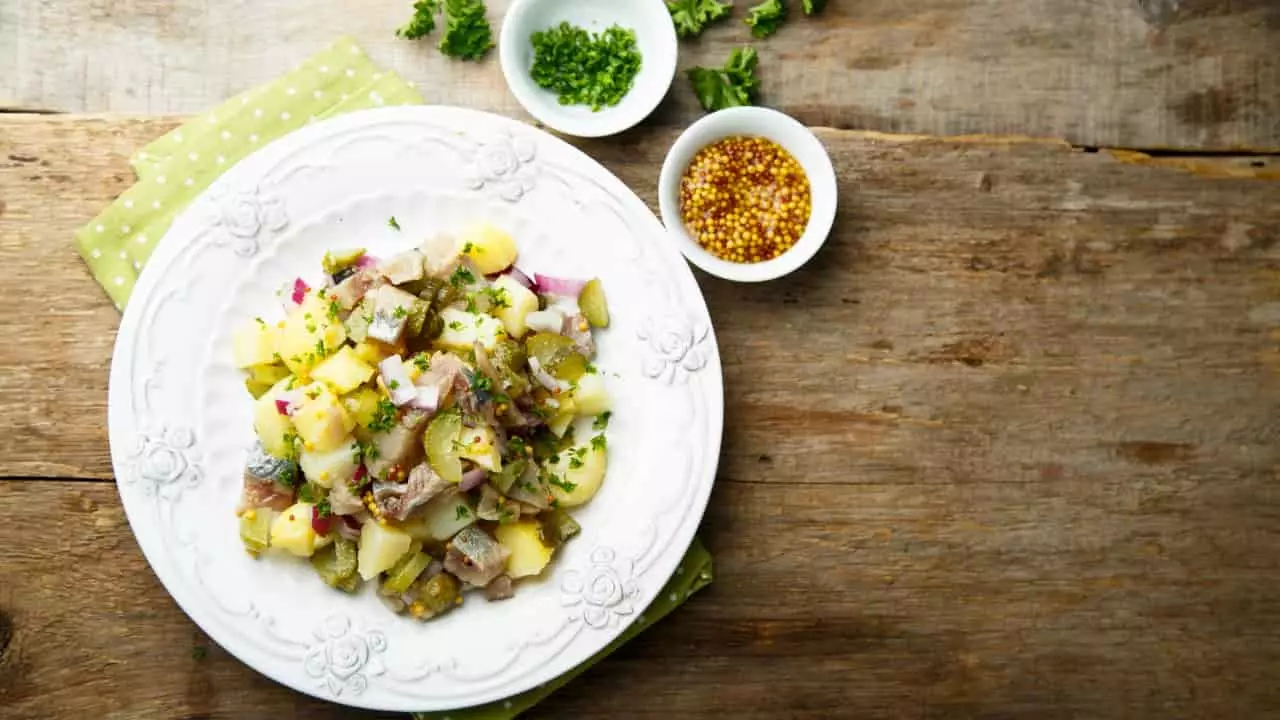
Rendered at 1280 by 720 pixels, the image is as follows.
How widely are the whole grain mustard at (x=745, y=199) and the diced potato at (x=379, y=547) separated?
1.47m

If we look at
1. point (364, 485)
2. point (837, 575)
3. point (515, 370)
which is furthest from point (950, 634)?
point (364, 485)

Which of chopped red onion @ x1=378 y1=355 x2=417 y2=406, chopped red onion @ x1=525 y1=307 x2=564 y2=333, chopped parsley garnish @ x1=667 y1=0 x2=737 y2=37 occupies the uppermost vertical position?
chopped parsley garnish @ x1=667 y1=0 x2=737 y2=37

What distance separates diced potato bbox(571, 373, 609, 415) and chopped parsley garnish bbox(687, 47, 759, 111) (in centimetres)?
114

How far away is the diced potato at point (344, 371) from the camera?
3.02 meters

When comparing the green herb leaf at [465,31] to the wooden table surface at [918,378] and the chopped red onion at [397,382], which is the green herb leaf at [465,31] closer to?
the wooden table surface at [918,378]

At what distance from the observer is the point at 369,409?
3.04 metres

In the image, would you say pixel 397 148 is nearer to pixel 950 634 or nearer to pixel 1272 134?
pixel 950 634

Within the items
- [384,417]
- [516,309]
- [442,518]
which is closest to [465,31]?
[516,309]

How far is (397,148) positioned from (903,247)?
1.89 metres

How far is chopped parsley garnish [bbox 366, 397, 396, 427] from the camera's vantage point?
2986 millimetres

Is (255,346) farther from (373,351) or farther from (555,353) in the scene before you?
(555,353)

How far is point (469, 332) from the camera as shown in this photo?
3141 mm

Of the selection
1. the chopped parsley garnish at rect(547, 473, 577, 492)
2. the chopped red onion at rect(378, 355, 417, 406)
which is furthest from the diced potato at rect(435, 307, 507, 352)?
the chopped parsley garnish at rect(547, 473, 577, 492)

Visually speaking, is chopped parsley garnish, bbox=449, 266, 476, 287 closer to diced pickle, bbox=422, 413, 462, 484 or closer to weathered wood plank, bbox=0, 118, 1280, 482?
diced pickle, bbox=422, 413, 462, 484
